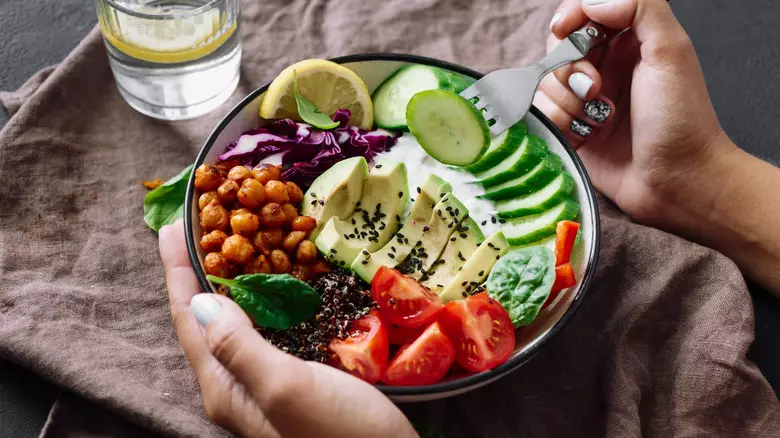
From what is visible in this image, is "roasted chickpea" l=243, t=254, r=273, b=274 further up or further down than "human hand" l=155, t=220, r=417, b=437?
further down

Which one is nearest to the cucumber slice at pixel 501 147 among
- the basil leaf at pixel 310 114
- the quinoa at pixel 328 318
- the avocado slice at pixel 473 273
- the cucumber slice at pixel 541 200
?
the cucumber slice at pixel 541 200

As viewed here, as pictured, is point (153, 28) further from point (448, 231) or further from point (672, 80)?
point (672, 80)

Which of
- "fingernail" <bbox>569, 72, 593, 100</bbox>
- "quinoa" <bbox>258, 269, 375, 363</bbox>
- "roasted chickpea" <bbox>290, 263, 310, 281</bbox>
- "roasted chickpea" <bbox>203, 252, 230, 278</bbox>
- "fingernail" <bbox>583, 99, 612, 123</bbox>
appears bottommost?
"quinoa" <bbox>258, 269, 375, 363</bbox>

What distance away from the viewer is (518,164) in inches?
99.2

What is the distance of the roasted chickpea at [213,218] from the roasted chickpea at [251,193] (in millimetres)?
72

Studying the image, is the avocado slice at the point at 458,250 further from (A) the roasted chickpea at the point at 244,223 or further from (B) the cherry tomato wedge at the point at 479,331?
(A) the roasted chickpea at the point at 244,223

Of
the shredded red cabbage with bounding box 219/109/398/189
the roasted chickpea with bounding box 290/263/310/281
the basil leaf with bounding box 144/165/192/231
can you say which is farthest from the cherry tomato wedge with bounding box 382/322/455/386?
the basil leaf with bounding box 144/165/192/231

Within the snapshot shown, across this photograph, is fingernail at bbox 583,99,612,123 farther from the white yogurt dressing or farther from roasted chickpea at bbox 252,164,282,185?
roasted chickpea at bbox 252,164,282,185

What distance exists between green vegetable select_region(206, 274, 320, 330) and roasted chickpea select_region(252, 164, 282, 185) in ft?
1.33

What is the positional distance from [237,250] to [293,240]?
0.61 feet

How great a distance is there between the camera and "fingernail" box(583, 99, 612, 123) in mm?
2818

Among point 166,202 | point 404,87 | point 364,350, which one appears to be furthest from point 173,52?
point 364,350

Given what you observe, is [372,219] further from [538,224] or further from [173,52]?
[173,52]

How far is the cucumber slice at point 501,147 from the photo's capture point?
2.57 metres
